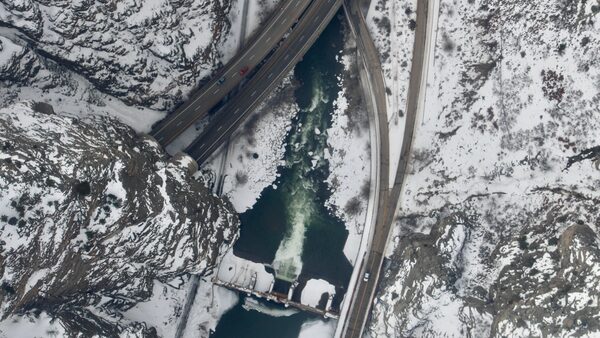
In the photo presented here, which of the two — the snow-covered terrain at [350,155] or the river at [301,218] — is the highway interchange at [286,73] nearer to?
the snow-covered terrain at [350,155]

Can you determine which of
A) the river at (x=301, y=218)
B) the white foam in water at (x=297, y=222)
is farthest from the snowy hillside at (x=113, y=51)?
the white foam in water at (x=297, y=222)

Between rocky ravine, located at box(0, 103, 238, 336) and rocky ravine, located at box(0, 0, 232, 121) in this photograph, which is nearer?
rocky ravine, located at box(0, 103, 238, 336)

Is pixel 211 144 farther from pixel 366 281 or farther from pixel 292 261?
pixel 366 281

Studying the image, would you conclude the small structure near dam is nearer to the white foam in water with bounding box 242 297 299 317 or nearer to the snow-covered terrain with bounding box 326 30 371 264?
the white foam in water with bounding box 242 297 299 317

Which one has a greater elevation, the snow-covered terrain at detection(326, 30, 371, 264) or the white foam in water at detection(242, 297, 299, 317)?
the snow-covered terrain at detection(326, 30, 371, 264)

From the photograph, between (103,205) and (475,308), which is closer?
(103,205)

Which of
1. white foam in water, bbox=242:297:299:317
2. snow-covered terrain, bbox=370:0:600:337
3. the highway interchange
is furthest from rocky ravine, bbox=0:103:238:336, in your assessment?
snow-covered terrain, bbox=370:0:600:337

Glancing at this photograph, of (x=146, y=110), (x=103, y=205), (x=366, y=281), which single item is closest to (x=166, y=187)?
(x=103, y=205)
